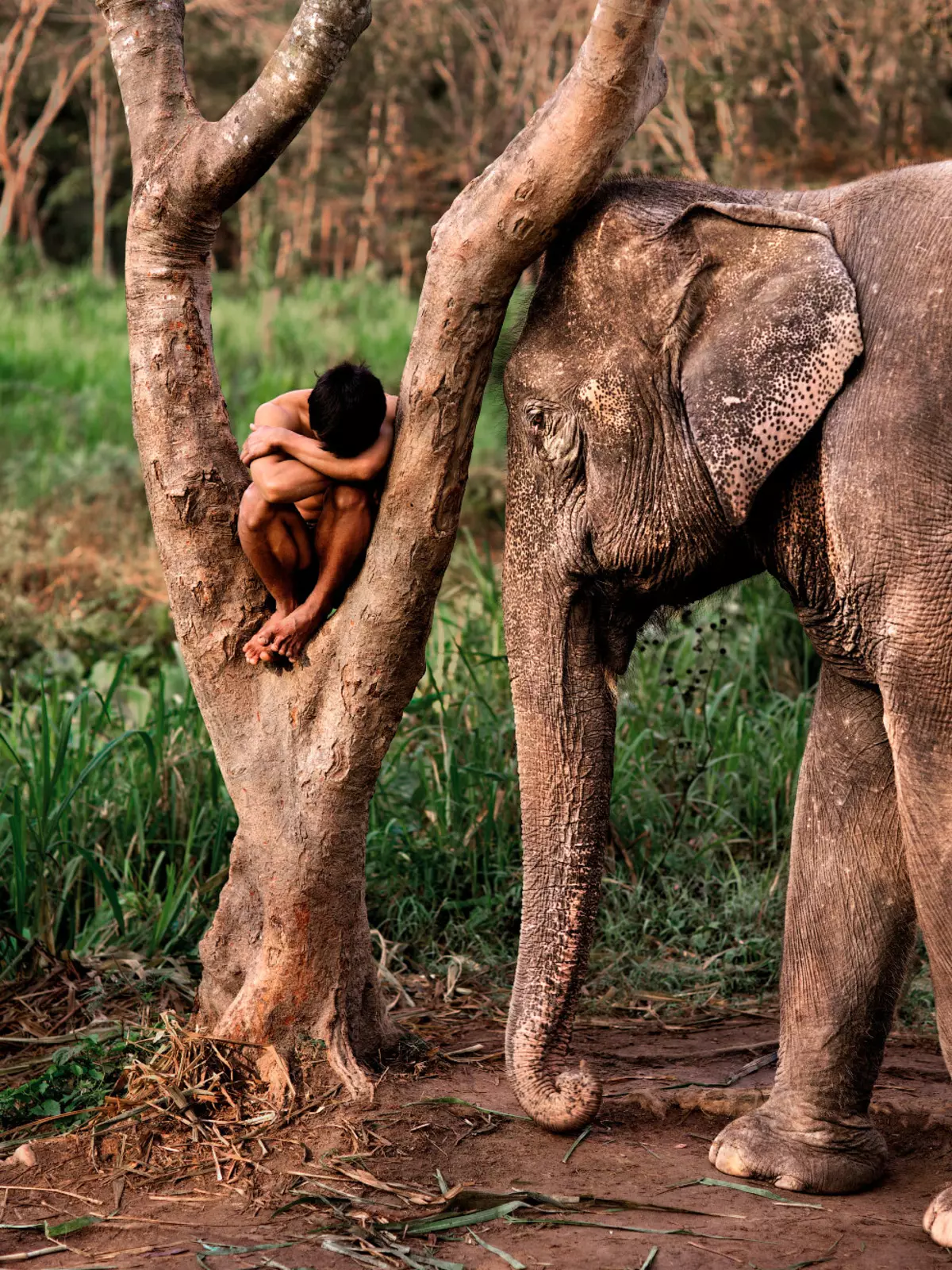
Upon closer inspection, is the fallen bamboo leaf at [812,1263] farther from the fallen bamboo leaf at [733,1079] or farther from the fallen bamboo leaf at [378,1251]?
the fallen bamboo leaf at [733,1079]

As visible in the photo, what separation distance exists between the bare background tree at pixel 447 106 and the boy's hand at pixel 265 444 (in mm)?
5566

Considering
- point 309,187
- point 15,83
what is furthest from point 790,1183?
point 309,187

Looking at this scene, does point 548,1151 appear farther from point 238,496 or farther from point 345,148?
point 345,148

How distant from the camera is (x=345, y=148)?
1556 centimetres

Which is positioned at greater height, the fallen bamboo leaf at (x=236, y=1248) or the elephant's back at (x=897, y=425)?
the elephant's back at (x=897, y=425)

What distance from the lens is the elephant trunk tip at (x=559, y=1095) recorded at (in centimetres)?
308

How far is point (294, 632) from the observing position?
325 cm

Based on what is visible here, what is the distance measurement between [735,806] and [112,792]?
2042 millimetres

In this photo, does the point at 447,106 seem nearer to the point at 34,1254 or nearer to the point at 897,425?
the point at 897,425

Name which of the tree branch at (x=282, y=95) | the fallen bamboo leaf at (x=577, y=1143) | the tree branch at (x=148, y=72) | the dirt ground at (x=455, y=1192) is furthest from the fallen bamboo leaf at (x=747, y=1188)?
the tree branch at (x=148, y=72)

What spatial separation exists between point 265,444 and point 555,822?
0.99 metres

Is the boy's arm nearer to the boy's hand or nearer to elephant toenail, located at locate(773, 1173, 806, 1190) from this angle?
the boy's hand

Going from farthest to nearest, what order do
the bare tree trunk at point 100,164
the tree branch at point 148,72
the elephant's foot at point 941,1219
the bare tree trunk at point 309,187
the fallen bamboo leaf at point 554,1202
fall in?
the bare tree trunk at point 309,187 → the bare tree trunk at point 100,164 → the tree branch at point 148,72 → the fallen bamboo leaf at point 554,1202 → the elephant's foot at point 941,1219

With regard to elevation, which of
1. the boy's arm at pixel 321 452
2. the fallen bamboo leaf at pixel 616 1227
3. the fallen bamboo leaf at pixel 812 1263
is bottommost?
the fallen bamboo leaf at pixel 616 1227
